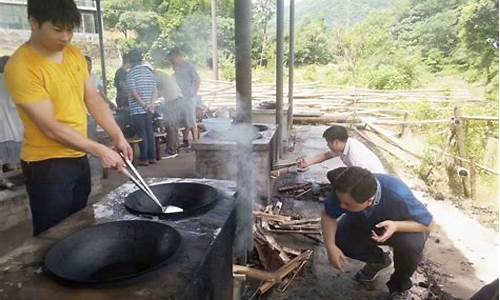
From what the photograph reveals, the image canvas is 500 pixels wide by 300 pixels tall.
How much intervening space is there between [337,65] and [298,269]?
21.7 metres

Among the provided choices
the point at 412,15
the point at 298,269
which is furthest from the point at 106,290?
the point at 412,15

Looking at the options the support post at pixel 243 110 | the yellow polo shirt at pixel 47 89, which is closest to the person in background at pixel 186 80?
the support post at pixel 243 110

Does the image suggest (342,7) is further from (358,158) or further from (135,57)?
(358,158)

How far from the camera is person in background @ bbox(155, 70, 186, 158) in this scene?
25.2 feet

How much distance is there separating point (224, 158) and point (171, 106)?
11.3ft

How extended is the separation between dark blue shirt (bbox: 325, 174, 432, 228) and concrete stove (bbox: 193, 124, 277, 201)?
1.71 meters

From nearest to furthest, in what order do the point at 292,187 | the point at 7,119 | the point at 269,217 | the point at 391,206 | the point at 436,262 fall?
the point at 391,206
the point at 436,262
the point at 269,217
the point at 7,119
the point at 292,187

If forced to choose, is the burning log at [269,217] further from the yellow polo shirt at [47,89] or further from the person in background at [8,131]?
the person in background at [8,131]

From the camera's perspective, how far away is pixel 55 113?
7.47ft

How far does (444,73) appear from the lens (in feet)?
67.6

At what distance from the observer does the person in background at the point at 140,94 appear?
650 cm

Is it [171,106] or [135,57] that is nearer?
[135,57]

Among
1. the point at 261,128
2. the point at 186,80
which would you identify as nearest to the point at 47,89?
the point at 261,128

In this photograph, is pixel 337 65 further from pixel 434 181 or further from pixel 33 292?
pixel 33 292
